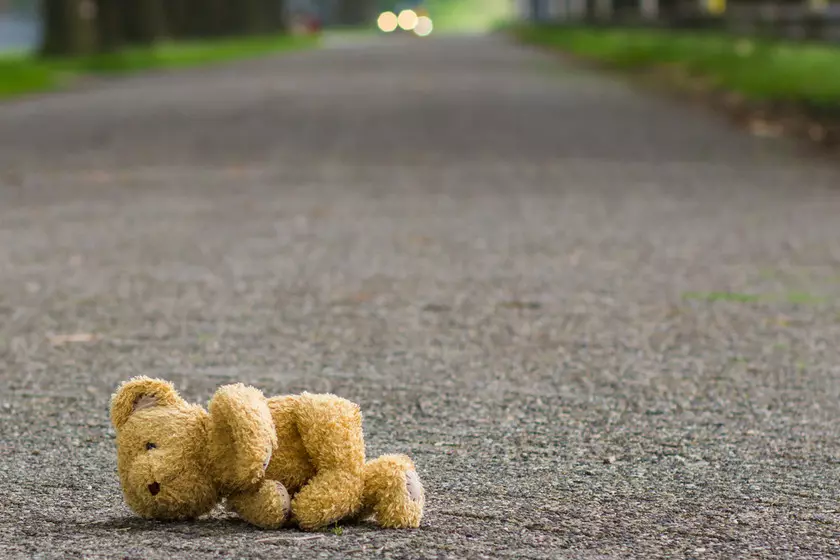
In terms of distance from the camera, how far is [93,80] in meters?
25.6

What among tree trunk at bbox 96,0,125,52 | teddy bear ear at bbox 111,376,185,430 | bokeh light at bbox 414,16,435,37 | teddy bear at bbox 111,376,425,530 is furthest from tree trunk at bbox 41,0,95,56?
bokeh light at bbox 414,16,435,37

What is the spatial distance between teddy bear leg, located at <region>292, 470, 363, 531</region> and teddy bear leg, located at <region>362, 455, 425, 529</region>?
4 cm

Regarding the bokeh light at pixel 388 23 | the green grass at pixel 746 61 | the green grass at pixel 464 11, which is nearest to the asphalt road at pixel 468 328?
the green grass at pixel 746 61

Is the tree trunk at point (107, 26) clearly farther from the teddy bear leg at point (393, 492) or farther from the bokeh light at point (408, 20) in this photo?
the bokeh light at point (408, 20)

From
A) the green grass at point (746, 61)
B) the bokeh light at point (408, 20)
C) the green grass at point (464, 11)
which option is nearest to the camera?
the green grass at point (746, 61)

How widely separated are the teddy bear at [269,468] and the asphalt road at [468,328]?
2.6 inches

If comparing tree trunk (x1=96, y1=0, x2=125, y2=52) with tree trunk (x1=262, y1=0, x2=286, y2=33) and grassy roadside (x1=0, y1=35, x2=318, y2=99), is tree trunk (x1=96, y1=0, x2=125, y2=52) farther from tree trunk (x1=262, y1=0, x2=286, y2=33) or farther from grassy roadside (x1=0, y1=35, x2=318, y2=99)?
tree trunk (x1=262, y1=0, x2=286, y2=33)

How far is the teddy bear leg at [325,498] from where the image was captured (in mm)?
A: 3125

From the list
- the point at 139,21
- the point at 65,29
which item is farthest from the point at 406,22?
the point at 65,29

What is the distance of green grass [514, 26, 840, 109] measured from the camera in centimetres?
1773

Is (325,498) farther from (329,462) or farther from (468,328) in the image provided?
(468,328)

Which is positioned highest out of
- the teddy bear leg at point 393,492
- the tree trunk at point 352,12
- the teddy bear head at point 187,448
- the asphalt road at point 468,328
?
the teddy bear head at point 187,448

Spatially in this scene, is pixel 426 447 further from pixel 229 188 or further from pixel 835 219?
pixel 229 188

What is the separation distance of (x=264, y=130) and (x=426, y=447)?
477 inches
